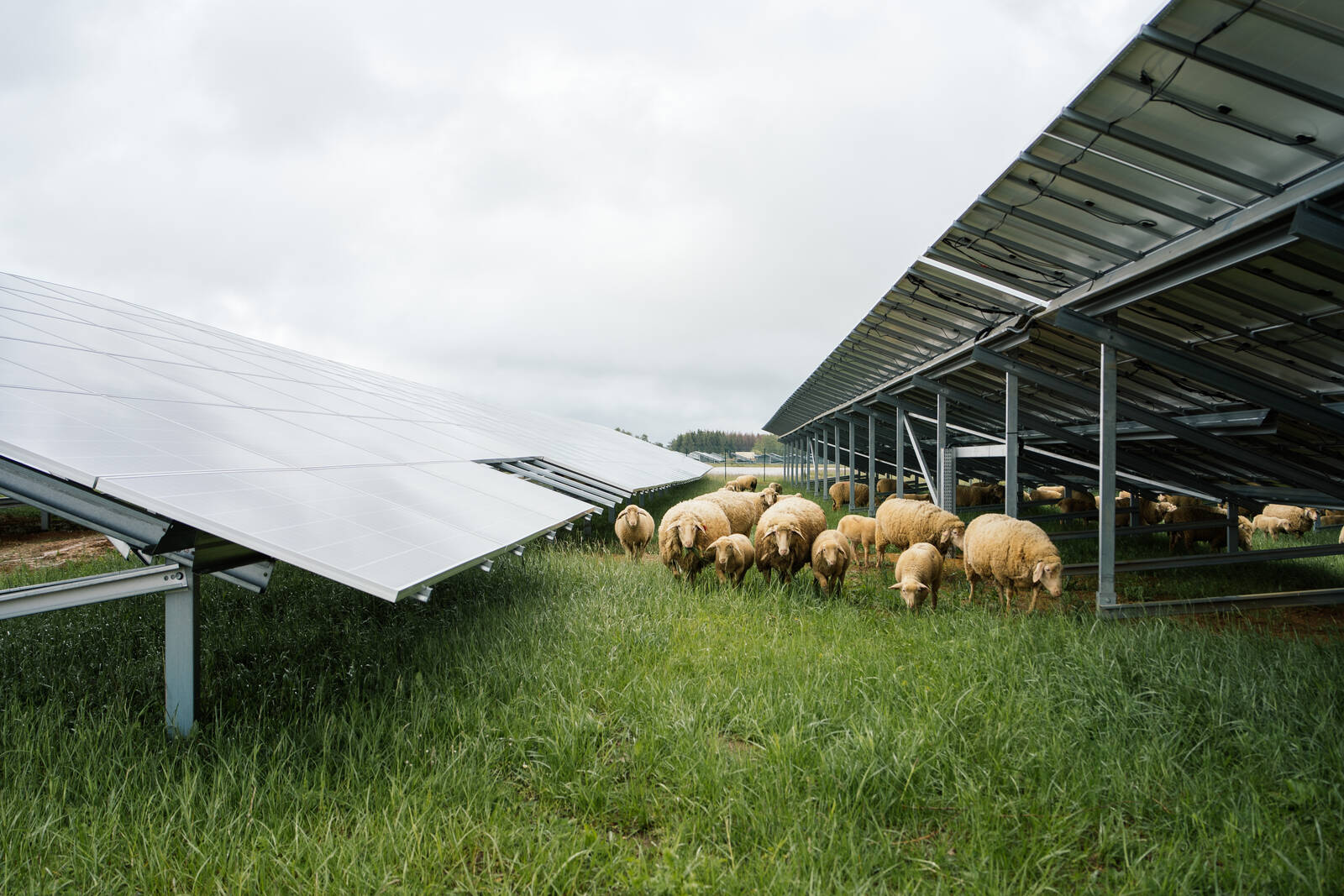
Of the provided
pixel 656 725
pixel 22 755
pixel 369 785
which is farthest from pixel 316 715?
pixel 656 725

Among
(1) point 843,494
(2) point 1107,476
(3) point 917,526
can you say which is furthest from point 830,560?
(1) point 843,494

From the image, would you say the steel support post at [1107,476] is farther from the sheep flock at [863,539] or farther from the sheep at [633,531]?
the sheep at [633,531]

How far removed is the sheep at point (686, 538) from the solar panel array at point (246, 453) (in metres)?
1.15

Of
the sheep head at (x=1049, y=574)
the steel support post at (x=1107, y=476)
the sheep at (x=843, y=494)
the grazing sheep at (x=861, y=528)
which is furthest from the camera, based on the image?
the sheep at (x=843, y=494)

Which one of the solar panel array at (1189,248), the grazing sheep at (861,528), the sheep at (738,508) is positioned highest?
the solar panel array at (1189,248)

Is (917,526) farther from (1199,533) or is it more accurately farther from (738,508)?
(1199,533)

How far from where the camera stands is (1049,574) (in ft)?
21.9

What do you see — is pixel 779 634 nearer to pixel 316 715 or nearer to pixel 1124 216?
pixel 316 715

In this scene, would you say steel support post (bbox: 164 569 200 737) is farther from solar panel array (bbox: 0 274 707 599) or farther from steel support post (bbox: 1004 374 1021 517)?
steel support post (bbox: 1004 374 1021 517)

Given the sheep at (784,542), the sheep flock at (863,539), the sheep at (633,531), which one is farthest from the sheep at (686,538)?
the sheep at (633,531)

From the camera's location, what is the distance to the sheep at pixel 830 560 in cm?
738

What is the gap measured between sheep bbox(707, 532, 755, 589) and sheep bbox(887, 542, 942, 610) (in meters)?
1.69

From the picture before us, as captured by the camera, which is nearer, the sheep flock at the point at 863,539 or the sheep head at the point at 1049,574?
the sheep head at the point at 1049,574

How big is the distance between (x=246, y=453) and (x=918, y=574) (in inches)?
244
